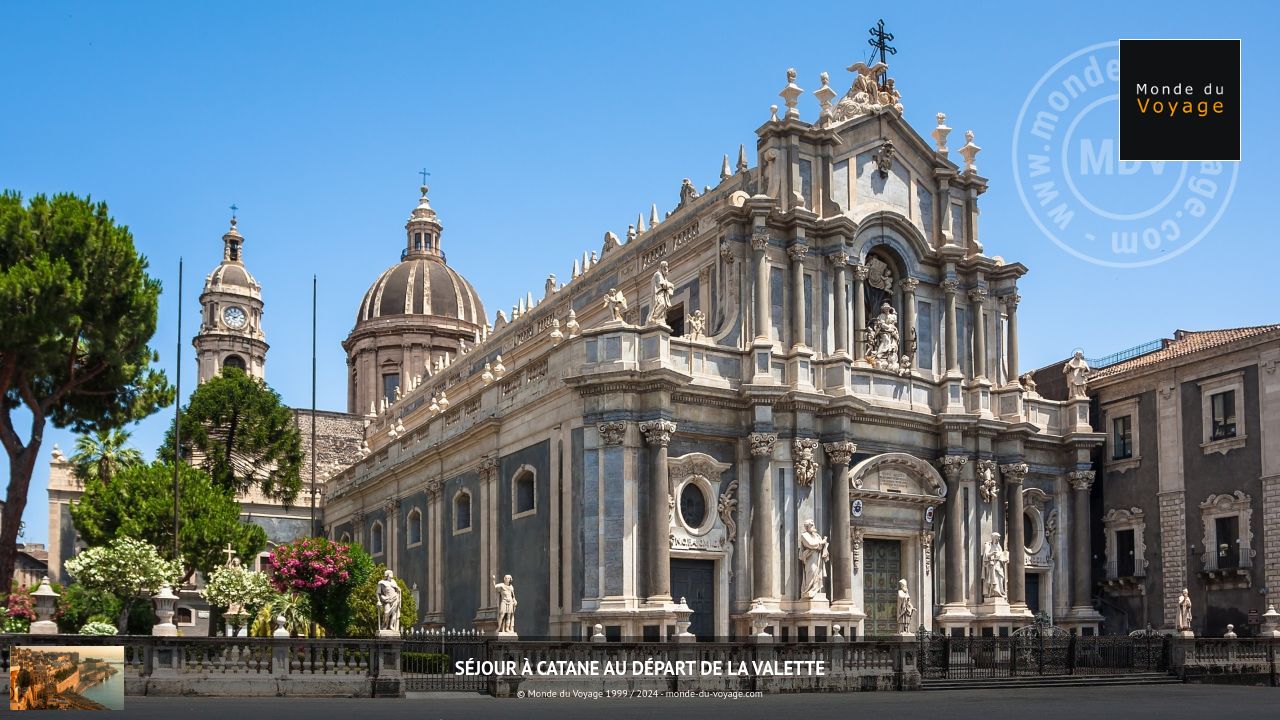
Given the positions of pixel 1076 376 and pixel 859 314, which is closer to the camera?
pixel 859 314

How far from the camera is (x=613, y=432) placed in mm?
36531

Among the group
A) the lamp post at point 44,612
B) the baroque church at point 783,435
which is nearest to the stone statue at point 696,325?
the baroque church at point 783,435

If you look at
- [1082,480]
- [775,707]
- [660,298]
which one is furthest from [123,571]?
[1082,480]

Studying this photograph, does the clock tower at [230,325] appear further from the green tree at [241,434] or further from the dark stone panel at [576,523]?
the dark stone panel at [576,523]

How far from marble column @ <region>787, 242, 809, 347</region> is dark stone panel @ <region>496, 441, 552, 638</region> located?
8.17 metres

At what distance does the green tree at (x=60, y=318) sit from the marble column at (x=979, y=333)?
2589 centimetres

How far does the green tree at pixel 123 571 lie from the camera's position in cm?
4403

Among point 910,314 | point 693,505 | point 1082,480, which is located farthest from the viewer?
point 1082,480

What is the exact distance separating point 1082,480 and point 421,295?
49.1 m

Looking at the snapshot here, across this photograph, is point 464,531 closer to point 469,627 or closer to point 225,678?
point 469,627

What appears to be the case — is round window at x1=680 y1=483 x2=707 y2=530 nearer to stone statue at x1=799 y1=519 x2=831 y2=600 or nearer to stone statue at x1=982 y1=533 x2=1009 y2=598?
stone statue at x1=799 y1=519 x2=831 y2=600

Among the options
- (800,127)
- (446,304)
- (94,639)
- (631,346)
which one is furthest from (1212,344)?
(446,304)

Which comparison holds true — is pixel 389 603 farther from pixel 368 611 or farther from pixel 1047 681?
pixel 1047 681

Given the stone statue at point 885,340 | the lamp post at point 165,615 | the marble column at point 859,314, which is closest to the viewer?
the lamp post at point 165,615
